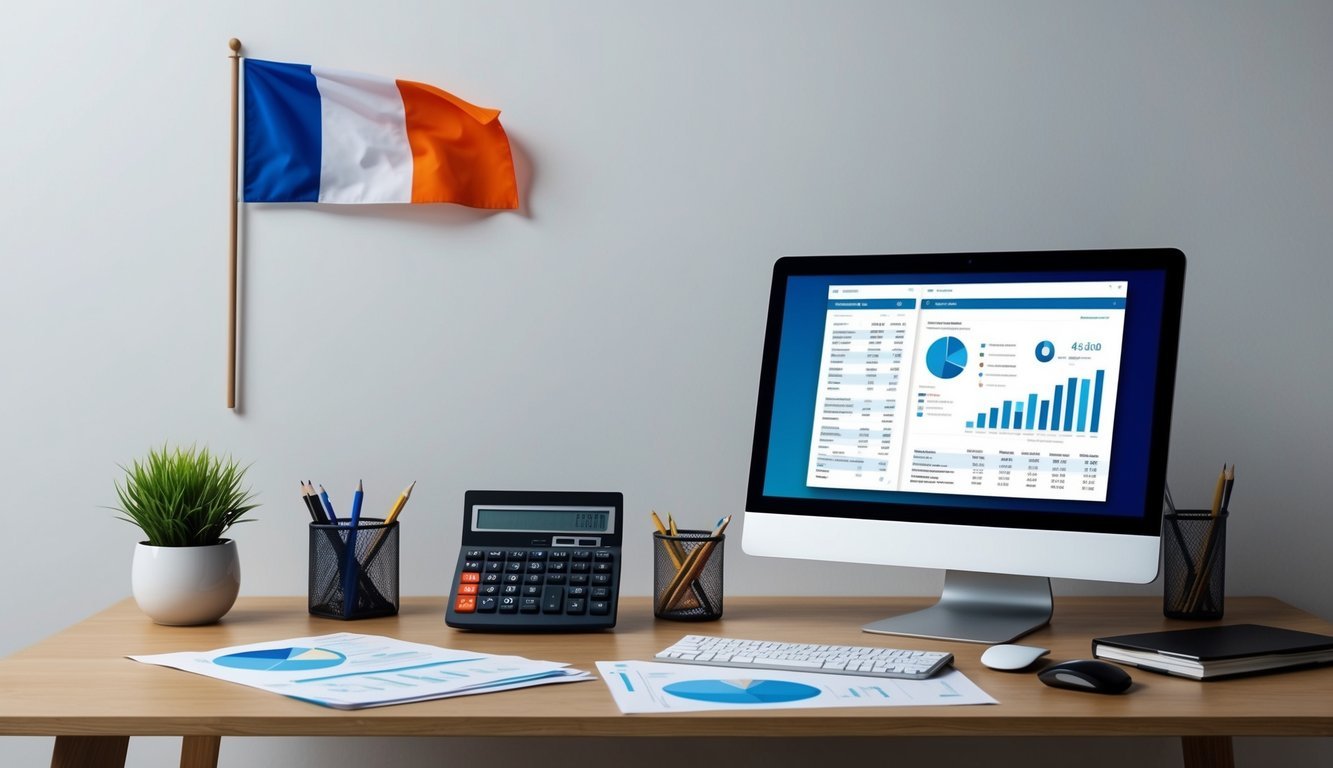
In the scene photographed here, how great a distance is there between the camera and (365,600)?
137 centimetres

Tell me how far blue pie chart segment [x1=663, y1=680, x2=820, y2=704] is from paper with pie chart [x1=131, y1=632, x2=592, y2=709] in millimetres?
111

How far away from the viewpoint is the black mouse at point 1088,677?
3.27 feet

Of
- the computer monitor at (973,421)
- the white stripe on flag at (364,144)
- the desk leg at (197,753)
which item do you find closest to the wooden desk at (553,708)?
the computer monitor at (973,421)

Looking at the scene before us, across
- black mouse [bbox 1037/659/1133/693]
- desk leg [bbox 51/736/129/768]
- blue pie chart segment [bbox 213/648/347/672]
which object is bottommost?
desk leg [bbox 51/736/129/768]

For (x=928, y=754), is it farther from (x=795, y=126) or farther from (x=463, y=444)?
(x=795, y=126)

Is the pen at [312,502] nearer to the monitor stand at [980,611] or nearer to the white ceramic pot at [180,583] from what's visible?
the white ceramic pot at [180,583]

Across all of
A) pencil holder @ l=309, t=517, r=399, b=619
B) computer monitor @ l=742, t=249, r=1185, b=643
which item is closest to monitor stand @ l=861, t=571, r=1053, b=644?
computer monitor @ l=742, t=249, r=1185, b=643

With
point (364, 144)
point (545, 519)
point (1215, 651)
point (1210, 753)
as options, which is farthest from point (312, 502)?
point (1210, 753)

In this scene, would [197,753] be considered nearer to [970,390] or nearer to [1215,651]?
[970,390]

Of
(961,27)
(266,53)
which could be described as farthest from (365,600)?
(961,27)

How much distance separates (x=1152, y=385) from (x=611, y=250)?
30.1 inches

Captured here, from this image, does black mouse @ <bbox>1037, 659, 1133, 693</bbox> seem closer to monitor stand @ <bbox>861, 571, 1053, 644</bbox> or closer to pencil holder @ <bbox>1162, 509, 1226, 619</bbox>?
monitor stand @ <bbox>861, 571, 1053, 644</bbox>

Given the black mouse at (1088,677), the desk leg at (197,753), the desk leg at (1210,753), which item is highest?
the black mouse at (1088,677)

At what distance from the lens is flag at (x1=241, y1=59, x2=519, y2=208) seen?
1.58 m
